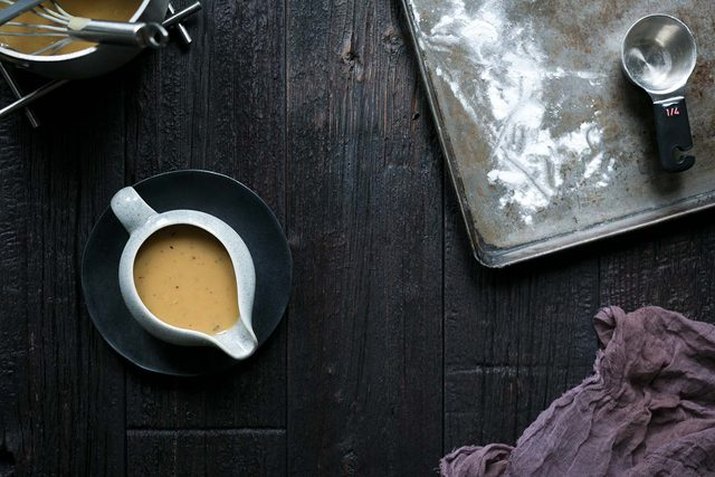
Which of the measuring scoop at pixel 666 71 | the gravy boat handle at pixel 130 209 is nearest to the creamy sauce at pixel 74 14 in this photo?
the gravy boat handle at pixel 130 209

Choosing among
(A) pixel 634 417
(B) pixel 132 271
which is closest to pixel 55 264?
(B) pixel 132 271

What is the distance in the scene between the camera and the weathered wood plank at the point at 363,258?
2.68 ft

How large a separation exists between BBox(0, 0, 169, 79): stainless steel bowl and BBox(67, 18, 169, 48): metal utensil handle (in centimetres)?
4

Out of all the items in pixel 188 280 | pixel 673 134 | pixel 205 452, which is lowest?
pixel 205 452

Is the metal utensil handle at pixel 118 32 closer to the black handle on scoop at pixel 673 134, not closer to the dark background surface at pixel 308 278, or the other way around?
the dark background surface at pixel 308 278

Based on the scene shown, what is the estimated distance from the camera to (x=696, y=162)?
821 mm

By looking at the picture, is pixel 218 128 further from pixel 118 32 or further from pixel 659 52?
pixel 659 52

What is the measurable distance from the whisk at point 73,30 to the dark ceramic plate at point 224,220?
137 mm

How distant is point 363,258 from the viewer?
0.82 m

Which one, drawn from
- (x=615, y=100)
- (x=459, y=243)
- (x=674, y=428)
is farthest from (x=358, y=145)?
(x=674, y=428)

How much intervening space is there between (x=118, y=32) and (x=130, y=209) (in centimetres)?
15

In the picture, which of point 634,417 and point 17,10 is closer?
point 17,10

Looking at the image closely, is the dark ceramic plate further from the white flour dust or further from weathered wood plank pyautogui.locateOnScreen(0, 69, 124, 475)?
the white flour dust

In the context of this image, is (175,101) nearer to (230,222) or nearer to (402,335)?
(230,222)
